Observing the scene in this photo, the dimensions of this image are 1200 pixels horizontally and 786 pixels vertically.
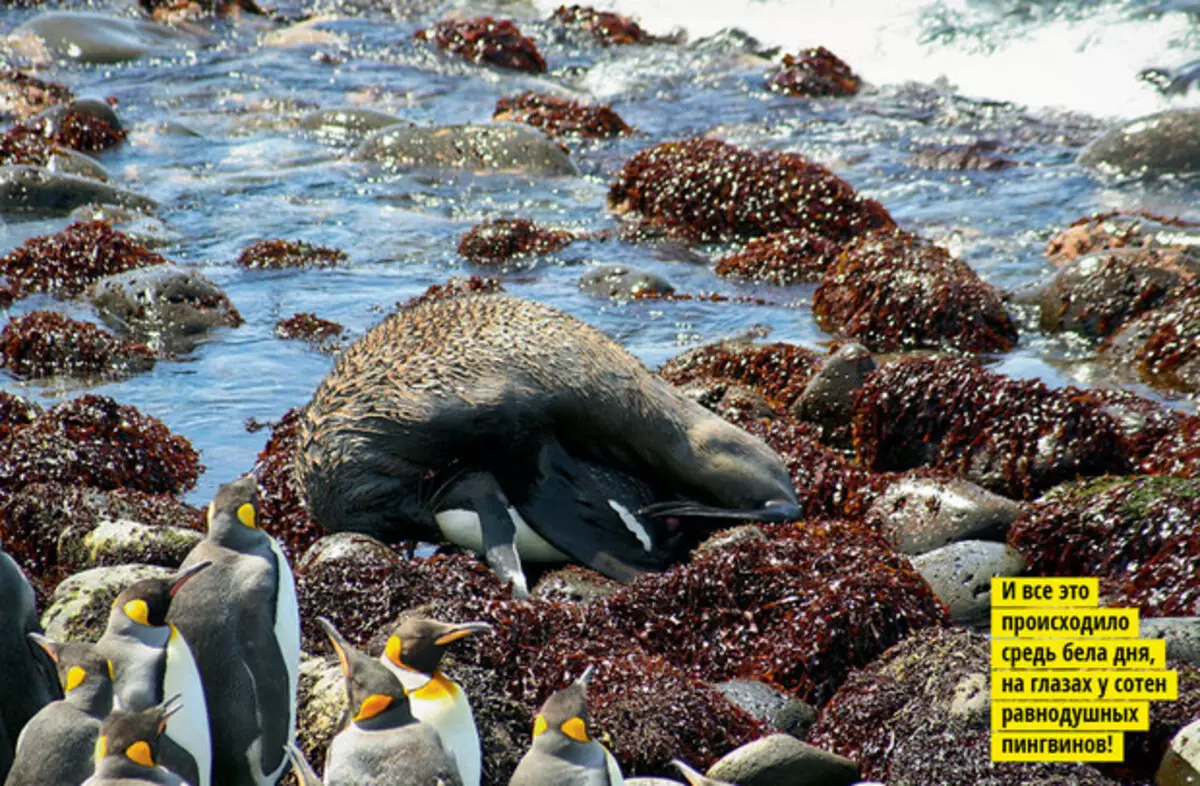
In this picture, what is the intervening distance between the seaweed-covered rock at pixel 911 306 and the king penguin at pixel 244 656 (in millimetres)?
6165

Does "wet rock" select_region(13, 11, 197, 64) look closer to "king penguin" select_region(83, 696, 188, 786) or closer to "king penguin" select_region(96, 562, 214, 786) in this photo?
"king penguin" select_region(96, 562, 214, 786)

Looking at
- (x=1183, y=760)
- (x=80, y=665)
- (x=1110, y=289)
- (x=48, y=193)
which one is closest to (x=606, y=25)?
(x=48, y=193)

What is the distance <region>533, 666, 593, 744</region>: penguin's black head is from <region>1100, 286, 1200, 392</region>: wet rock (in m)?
6.16

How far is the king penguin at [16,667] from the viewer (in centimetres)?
419

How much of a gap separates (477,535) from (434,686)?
2318 millimetres

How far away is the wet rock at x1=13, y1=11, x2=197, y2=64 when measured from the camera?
64.4 ft

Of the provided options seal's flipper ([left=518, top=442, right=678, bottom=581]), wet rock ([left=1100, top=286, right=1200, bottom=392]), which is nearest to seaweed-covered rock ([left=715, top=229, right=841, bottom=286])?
wet rock ([left=1100, top=286, right=1200, bottom=392])

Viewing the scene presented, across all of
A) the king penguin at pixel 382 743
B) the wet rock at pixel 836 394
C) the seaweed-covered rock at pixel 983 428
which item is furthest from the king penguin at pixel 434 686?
the wet rock at pixel 836 394

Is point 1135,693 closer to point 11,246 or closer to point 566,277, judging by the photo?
point 566,277

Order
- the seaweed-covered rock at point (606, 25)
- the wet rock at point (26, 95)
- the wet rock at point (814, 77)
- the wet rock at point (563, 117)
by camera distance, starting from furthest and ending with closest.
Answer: the seaweed-covered rock at point (606, 25) → the wet rock at point (814, 77) → the wet rock at point (26, 95) → the wet rock at point (563, 117)

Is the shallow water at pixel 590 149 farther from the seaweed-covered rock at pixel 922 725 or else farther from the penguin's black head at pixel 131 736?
the penguin's black head at pixel 131 736

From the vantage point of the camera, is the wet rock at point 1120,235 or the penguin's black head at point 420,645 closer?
the penguin's black head at point 420,645

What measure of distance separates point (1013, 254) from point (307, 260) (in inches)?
217

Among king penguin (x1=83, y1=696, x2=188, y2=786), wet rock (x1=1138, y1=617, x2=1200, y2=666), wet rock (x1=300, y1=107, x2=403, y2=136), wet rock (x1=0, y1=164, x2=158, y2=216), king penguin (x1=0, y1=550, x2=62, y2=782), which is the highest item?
king penguin (x1=83, y1=696, x2=188, y2=786)
